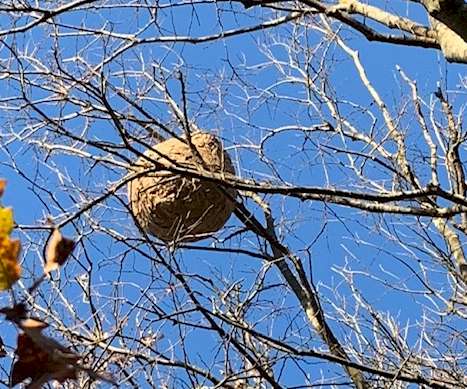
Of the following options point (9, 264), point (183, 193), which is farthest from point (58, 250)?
point (183, 193)

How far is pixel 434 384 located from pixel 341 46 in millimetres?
2372

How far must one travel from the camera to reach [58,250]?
47 cm

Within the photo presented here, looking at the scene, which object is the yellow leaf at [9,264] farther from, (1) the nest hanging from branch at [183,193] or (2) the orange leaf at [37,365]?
(1) the nest hanging from branch at [183,193]

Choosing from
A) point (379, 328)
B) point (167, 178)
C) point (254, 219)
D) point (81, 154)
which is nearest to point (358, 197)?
point (167, 178)

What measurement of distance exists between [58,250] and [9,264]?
6 cm

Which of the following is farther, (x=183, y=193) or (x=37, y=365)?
(x=183, y=193)

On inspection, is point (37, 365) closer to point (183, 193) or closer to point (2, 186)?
point (2, 186)

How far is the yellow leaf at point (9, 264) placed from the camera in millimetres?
408

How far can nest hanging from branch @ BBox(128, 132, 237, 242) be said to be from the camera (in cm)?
297

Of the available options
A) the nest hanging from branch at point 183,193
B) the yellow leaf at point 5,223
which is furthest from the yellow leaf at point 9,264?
the nest hanging from branch at point 183,193

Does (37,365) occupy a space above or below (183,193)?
below

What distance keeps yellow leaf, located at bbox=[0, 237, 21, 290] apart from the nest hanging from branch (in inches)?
94.0

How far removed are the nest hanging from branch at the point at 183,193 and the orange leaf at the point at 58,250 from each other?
7.66 ft

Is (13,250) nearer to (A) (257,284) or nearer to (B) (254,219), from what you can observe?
(A) (257,284)
